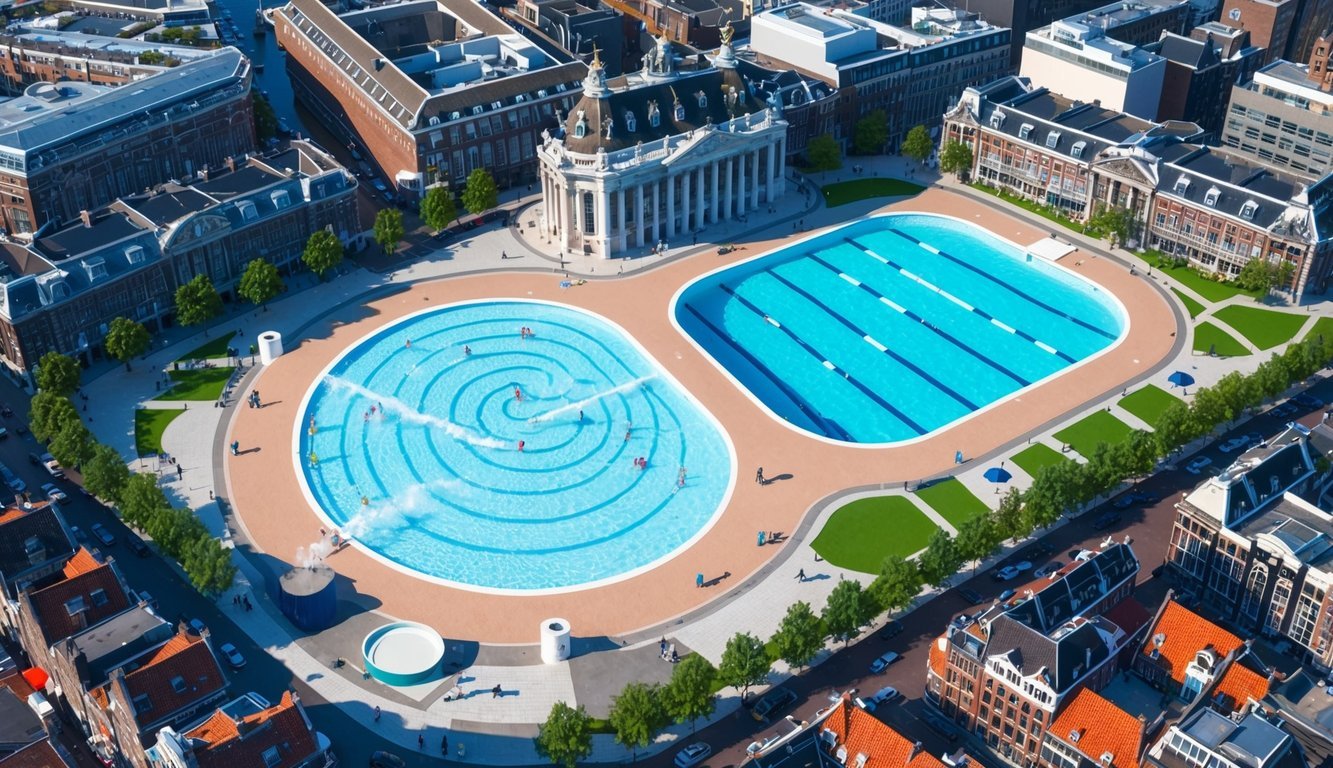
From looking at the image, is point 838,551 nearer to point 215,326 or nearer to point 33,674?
point 33,674

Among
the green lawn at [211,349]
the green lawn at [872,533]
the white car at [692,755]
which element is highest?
the green lawn at [211,349]

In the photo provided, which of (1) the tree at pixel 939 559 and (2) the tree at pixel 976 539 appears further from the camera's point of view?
(2) the tree at pixel 976 539

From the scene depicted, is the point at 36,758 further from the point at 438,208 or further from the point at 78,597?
the point at 438,208

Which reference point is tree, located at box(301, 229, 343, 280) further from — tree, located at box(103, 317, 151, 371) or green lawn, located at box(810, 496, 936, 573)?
green lawn, located at box(810, 496, 936, 573)

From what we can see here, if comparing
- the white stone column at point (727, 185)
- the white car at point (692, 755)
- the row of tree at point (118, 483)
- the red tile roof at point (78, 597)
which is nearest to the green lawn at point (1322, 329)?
the white stone column at point (727, 185)

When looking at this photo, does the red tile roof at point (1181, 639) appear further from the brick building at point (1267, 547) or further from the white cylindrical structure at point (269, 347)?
the white cylindrical structure at point (269, 347)

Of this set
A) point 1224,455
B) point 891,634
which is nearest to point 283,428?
point 891,634
